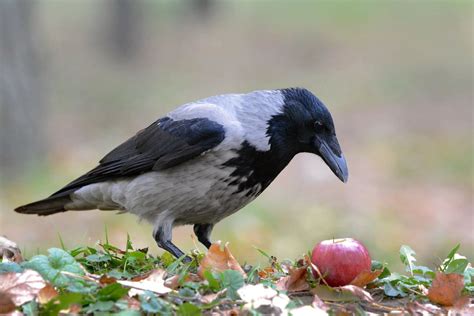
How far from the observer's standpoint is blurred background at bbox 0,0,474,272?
11.4 m

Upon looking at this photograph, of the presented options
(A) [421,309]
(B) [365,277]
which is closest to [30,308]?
(B) [365,277]

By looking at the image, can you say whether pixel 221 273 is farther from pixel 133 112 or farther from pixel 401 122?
pixel 133 112

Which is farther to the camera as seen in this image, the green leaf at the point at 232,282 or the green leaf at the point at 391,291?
the green leaf at the point at 391,291

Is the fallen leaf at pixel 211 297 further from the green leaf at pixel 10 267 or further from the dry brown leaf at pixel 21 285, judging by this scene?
the green leaf at pixel 10 267

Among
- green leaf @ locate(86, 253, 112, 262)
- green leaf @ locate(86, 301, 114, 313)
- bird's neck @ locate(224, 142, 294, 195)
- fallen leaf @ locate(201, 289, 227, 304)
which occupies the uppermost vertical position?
bird's neck @ locate(224, 142, 294, 195)

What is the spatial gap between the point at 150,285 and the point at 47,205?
274cm

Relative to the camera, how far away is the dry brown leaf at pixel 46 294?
13.8 feet

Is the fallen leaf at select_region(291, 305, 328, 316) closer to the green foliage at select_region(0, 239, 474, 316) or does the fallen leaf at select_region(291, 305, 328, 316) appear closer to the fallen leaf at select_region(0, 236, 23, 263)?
the green foliage at select_region(0, 239, 474, 316)

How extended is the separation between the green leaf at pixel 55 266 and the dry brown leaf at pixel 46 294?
0.26 metres

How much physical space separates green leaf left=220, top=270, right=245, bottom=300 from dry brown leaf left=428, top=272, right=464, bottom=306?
42.2 inches

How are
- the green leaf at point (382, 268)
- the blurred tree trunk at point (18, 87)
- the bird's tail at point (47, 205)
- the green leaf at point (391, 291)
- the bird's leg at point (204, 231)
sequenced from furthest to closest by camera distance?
the blurred tree trunk at point (18, 87) < the bird's tail at point (47, 205) < the bird's leg at point (204, 231) < the green leaf at point (382, 268) < the green leaf at point (391, 291)

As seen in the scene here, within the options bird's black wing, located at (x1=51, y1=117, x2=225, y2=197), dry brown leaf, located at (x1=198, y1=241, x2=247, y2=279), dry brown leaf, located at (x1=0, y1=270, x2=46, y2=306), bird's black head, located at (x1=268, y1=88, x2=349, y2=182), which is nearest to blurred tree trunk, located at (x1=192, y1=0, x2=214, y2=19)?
bird's black wing, located at (x1=51, y1=117, x2=225, y2=197)

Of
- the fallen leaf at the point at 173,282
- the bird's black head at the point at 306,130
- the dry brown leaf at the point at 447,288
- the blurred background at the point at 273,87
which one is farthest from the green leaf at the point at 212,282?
the blurred background at the point at 273,87

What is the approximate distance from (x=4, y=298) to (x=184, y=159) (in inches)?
85.5
